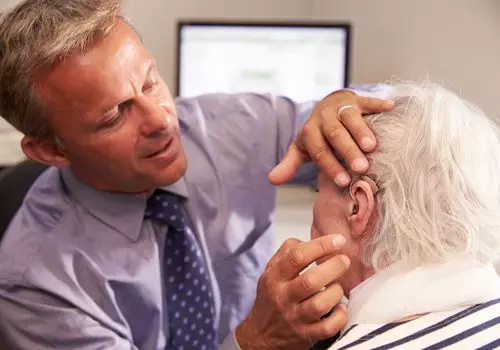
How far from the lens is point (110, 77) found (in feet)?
3.67

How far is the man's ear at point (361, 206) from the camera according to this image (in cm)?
95

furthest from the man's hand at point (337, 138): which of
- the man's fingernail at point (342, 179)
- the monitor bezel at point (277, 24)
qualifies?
the monitor bezel at point (277, 24)

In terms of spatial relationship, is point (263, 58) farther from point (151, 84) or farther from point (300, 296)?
point (300, 296)

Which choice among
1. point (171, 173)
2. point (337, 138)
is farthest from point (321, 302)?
point (171, 173)

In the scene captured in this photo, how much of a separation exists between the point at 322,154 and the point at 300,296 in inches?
9.3

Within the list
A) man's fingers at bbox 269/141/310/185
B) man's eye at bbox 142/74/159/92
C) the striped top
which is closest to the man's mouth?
man's eye at bbox 142/74/159/92

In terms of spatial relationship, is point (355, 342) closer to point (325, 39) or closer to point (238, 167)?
point (238, 167)

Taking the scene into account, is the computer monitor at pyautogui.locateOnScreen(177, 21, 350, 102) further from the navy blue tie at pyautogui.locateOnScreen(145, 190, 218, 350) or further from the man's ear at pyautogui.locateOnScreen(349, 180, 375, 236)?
the man's ear at pyautogui.locateOnScreen(349, 180, 375, 236)

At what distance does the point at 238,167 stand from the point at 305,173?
15cm

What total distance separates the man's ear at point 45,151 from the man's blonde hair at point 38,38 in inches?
1.4

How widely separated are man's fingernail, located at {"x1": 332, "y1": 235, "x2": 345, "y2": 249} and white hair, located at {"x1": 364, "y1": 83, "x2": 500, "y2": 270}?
39 millimetres

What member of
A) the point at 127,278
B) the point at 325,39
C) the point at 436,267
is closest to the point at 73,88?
the point at 127,278

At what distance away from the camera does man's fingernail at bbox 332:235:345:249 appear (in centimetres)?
95

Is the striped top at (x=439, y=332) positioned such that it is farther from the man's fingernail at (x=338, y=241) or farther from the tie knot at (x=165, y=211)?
the tie knot at (x=165, y=211)
